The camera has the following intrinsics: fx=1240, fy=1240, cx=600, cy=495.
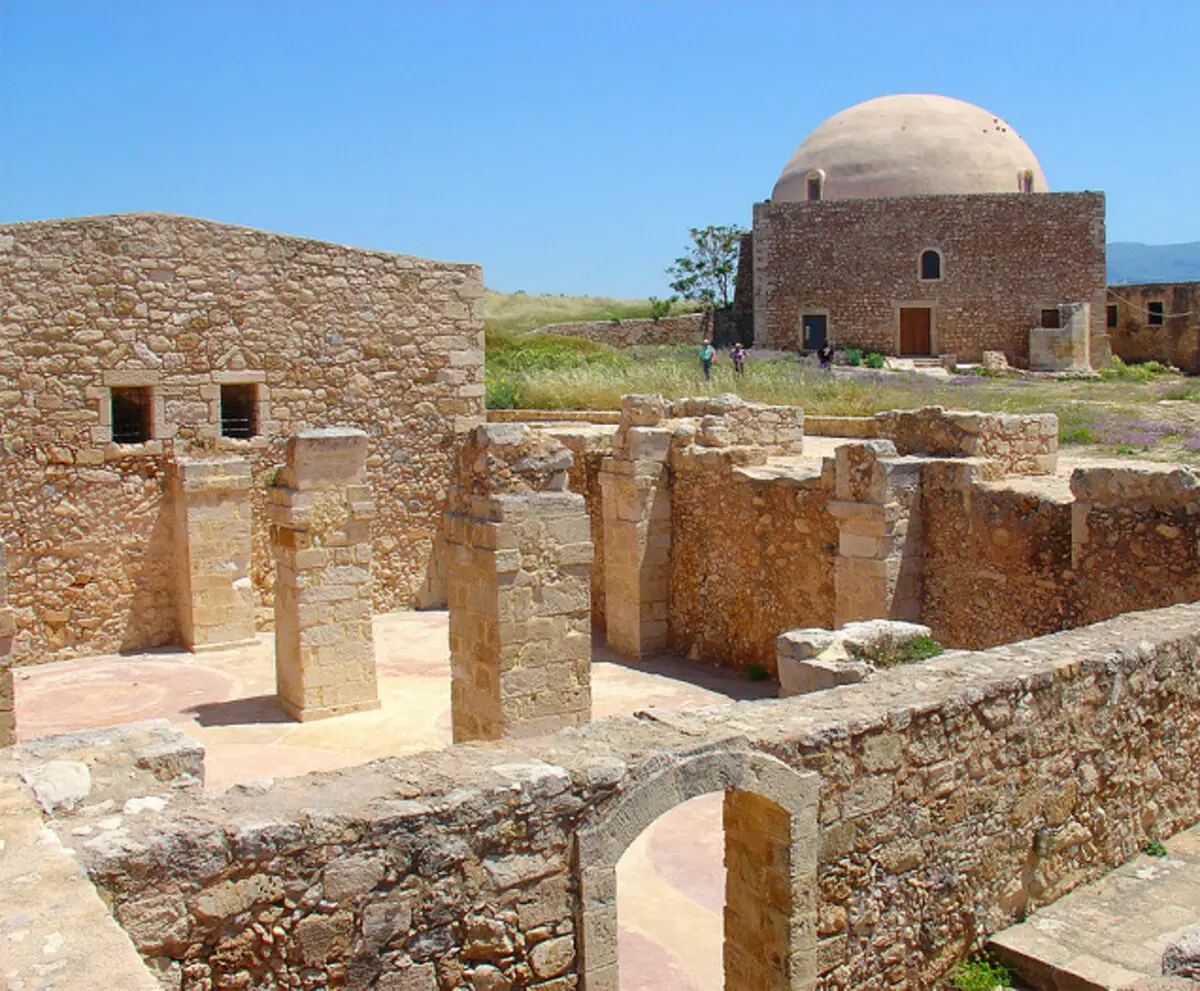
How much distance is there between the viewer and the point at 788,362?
90.1ft

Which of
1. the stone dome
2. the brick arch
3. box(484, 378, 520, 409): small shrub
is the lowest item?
the brick arch

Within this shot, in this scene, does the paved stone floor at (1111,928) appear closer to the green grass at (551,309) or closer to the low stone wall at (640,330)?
the low stone wall at (640,330)

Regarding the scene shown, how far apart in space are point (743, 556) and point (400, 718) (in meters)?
3.66

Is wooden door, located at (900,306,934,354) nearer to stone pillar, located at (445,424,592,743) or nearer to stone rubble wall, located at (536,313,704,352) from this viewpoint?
stone rubble wall, located at (536,313,704,352)

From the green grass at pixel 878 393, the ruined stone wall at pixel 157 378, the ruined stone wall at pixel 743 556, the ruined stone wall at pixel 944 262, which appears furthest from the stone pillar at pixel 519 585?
the ruined stone wall at pixel 944 262

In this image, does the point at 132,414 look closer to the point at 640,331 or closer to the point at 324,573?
the point at 324,573

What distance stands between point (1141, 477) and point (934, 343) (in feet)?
80.5

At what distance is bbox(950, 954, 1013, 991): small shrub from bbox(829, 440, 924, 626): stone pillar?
4630mm

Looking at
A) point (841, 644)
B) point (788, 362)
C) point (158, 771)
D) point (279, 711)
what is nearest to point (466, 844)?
point (158, 771)

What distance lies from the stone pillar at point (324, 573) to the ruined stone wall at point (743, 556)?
3438mm

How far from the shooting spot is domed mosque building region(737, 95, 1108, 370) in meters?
31.6

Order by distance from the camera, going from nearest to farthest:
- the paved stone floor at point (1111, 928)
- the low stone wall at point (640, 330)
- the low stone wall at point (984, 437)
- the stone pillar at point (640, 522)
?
the paved stone floor at point (1111, 928)
the low stone wall at point (984, 437)
the stone pillar at point (640, 522)
the low stone wall at point (640, 330)

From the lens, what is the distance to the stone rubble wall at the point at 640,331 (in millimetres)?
35531

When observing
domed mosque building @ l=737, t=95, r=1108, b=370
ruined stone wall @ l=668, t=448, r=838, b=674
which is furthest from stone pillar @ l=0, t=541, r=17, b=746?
domed mosque building @ l=737, t=95, r=1108, b=370
